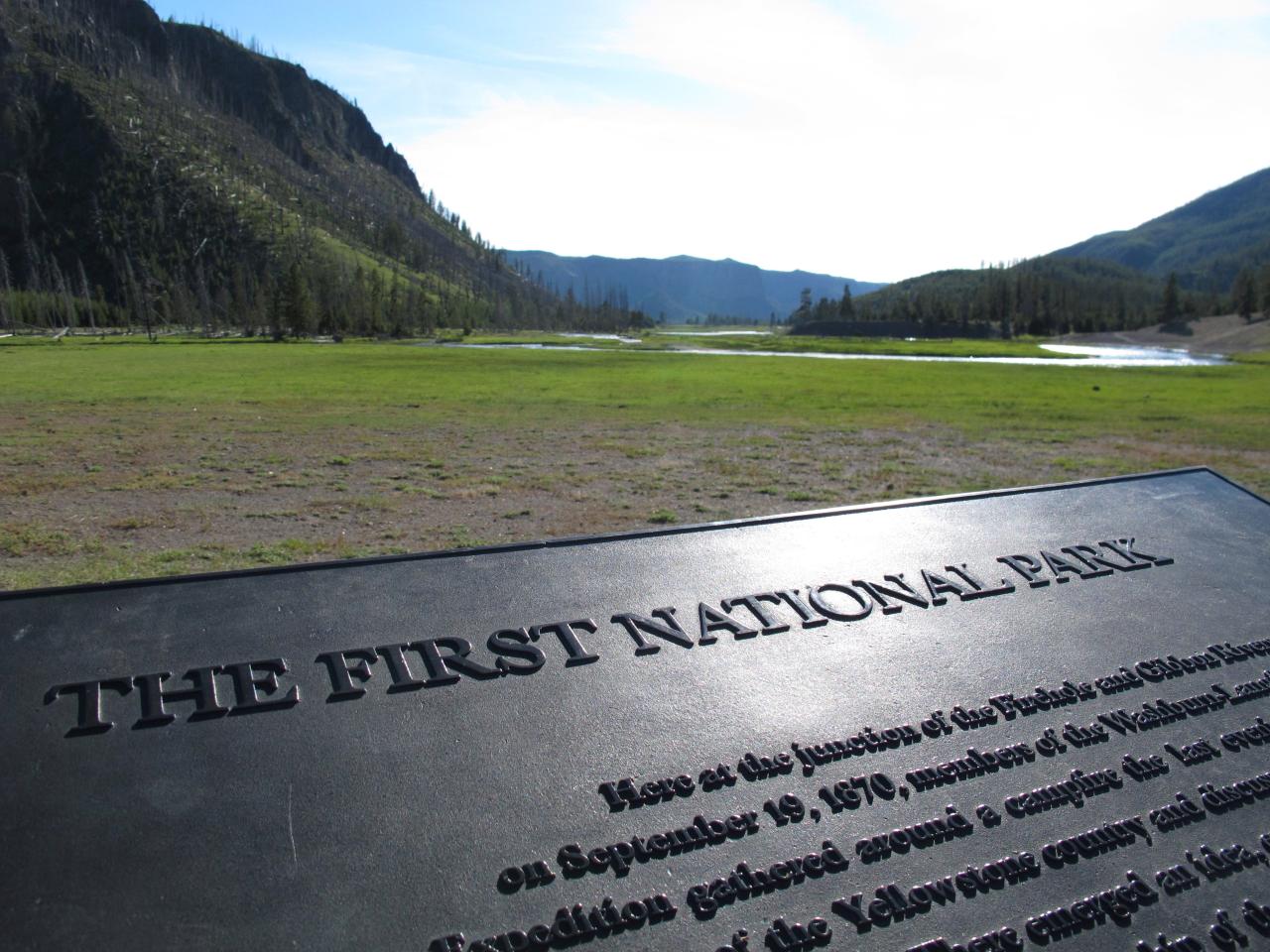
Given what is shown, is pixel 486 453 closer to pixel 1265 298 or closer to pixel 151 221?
pixel 1265 298

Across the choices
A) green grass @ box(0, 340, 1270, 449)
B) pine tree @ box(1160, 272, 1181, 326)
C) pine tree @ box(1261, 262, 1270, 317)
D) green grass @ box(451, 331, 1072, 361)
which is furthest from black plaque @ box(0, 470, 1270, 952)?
pine tree @ box(1160, 272, 1181, 326)

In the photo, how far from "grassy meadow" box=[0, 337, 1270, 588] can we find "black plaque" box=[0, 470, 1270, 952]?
4.59 m

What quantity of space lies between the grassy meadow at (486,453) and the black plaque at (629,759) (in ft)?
15.1

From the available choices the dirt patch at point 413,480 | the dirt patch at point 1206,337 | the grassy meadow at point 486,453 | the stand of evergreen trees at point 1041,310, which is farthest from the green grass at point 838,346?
the dirt patch at point 413,480

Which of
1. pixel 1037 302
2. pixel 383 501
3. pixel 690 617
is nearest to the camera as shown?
pixel 690 617

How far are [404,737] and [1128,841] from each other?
2.49 meters

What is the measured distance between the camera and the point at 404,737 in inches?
110

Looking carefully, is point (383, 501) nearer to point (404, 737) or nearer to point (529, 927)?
point (404, 737)

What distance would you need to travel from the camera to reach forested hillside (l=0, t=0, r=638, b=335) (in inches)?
4139

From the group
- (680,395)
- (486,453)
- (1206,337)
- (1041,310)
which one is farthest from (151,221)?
(1206,337)

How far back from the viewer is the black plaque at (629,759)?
2.30 metres

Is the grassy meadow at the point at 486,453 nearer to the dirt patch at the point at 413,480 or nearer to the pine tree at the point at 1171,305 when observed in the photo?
the dirt patch at the point at 413,480

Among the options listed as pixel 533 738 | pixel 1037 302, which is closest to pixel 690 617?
pixel 533 738

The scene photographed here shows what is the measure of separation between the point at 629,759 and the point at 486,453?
10.9 m
